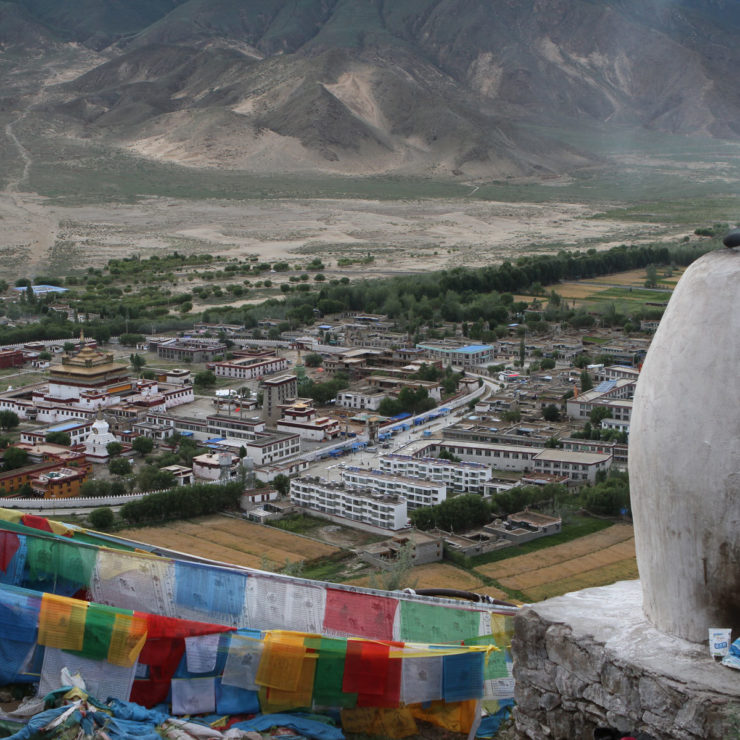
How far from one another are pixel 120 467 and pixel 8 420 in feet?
17.8

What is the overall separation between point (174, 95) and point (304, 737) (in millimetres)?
125805

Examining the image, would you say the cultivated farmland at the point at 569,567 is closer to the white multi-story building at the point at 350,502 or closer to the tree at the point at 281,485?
the white multi-story building at the point at 350,502

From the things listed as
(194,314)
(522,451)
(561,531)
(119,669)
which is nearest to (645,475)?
(119,669)

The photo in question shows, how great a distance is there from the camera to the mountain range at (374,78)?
363ft

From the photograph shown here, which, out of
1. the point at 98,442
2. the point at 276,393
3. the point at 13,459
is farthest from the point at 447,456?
the point at 13,459

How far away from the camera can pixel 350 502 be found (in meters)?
21.5

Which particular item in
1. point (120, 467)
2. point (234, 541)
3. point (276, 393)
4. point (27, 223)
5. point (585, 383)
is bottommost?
point (234, 541)

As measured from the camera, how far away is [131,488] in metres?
23.1

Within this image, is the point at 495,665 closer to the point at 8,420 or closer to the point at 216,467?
the point at 216,467

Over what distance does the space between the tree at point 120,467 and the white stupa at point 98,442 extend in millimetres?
1097

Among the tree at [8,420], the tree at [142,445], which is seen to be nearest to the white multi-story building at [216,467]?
the tree at [142,445]

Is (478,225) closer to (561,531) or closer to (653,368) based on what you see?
(561,531)

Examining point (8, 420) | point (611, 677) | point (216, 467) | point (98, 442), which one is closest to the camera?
point (611, 677)

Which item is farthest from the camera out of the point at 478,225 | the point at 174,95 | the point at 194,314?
the point at 174,95
